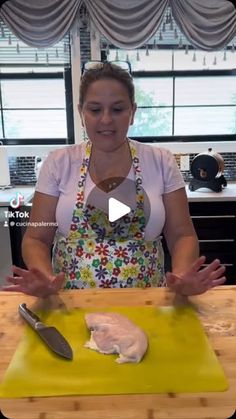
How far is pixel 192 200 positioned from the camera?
218 cm

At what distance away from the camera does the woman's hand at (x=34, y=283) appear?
2.68ft

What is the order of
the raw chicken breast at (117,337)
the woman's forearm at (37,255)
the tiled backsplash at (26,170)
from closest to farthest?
the raw chicken breast at (117,337)
the woman's forearm at (37,255)
the tiled backsplash at (26,170)

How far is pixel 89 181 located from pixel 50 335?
0.48m

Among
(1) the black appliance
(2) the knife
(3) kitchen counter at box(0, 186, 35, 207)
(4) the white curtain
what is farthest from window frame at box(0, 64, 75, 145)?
(2) the knife

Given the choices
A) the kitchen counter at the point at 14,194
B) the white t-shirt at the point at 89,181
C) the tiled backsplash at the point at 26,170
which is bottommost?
the kitchen counter at the point at 14,194

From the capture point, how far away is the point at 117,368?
62 cm

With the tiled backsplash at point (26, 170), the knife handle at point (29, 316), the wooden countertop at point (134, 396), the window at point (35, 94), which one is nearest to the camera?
the wooden countertop at point (134, 396)

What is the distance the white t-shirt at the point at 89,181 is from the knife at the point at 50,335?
1.03 feet

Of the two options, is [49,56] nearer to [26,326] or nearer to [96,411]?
[26,326]

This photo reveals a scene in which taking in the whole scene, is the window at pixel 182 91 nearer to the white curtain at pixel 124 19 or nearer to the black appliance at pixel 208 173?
the white curtain at pixel 124 19

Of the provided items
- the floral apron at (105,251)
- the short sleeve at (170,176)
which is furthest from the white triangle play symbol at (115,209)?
the short sleeve at (170,176)

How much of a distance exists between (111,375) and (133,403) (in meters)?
0.07

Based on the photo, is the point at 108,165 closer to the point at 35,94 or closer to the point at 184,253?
the point at 184,253

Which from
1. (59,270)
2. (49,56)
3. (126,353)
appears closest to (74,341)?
(126,353)
